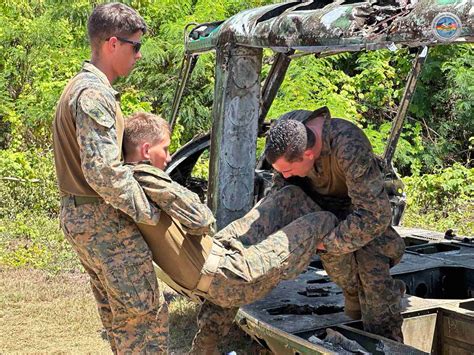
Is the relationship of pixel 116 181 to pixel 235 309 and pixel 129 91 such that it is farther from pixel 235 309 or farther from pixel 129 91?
pixel 129 91

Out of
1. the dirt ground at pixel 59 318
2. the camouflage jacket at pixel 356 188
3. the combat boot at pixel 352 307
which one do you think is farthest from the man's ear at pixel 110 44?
the dirt ground at pixel 59 318

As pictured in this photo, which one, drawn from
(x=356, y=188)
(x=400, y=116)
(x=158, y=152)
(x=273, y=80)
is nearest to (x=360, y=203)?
(x=356, y=188)

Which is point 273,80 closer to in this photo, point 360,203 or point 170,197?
point 360,203

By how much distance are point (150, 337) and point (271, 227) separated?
96cm

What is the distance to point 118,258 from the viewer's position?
3602mm

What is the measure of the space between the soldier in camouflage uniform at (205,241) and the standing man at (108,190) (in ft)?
0.32

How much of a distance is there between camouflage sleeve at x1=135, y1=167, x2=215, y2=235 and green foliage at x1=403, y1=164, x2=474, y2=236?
21.7 ft

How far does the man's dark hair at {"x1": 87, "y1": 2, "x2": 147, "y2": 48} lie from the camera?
3.62m

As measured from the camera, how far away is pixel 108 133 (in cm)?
346

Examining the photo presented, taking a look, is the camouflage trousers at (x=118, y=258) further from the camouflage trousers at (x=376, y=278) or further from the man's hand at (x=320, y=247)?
the camouflage trousers at (x=376, y=278)

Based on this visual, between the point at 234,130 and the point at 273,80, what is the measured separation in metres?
1.18

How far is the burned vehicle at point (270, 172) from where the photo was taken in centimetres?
388

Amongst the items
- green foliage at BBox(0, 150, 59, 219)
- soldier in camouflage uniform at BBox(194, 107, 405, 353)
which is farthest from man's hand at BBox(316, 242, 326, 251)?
green foliage at BBox(0, 150, 59, 219)

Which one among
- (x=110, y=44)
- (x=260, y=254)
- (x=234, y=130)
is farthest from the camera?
(x=234, y=130)
